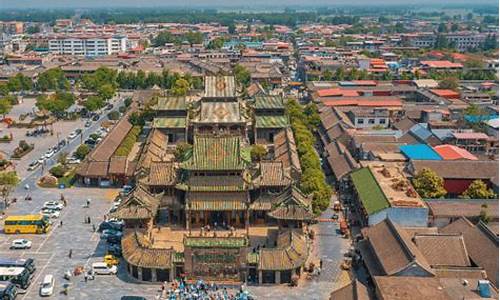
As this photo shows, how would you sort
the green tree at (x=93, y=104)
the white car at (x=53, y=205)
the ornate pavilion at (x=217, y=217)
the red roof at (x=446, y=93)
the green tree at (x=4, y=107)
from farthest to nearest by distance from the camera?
1. the red roof at (x=446, y=93)
2. the green tree at (x=93, y=104)
3. the green tree at (x=4, y=107)
4. the white car at (x=53, y=205)
5. the ornate pavilion at (x=217, y=217)

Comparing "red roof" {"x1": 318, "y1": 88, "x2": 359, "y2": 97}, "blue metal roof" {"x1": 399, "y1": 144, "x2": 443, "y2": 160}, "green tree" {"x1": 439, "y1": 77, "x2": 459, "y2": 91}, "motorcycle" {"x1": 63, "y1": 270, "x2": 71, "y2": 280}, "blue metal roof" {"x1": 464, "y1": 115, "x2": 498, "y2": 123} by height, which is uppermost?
"green tree" {"x1": 439, "y1": 77, "x2": 459, "y2": 91}

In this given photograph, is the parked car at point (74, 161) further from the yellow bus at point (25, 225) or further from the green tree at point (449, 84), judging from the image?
the green tree at point (449, 84)

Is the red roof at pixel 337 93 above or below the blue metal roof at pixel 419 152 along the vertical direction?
above

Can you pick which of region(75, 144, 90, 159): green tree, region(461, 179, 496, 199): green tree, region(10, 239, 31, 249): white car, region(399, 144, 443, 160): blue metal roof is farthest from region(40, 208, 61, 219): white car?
region(461, 179, 496, 199): green tree

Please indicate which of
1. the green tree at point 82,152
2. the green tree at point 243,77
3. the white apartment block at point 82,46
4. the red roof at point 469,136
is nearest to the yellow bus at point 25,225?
the green tree at point 82,152

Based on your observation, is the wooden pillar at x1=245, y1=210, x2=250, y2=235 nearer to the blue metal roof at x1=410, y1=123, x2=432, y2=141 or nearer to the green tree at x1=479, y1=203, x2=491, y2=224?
the green tree at x1=479, y1=203, x2=491, y2=224

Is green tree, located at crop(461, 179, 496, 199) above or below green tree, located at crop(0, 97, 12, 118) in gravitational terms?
above

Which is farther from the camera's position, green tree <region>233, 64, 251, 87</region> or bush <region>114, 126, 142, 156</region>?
green tree <region>233, 64, 251, 87</region>
